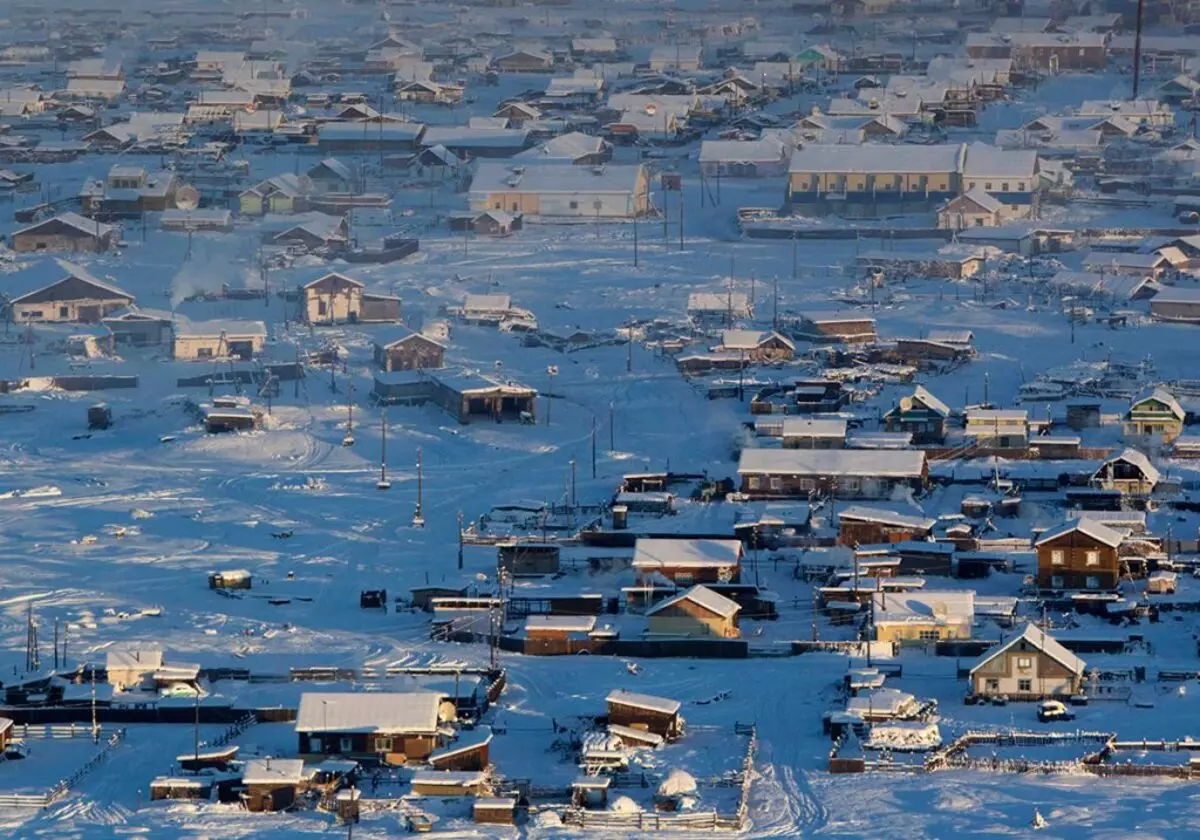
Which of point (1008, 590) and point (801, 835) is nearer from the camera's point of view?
point (801, 835)

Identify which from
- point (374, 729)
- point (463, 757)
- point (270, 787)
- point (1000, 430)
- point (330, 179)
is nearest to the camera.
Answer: point (270, 787)

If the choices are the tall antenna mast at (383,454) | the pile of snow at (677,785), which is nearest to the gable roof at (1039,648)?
the pile of snow at (677,785)

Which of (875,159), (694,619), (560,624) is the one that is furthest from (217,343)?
(875,159)

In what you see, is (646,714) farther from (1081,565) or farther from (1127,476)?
(1127,476)

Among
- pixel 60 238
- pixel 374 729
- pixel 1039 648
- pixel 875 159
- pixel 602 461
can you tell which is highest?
pixel 875 159

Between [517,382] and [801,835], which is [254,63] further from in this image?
[801,835]

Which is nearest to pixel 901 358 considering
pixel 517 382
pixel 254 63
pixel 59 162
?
pixel 517 382

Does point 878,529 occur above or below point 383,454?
above
